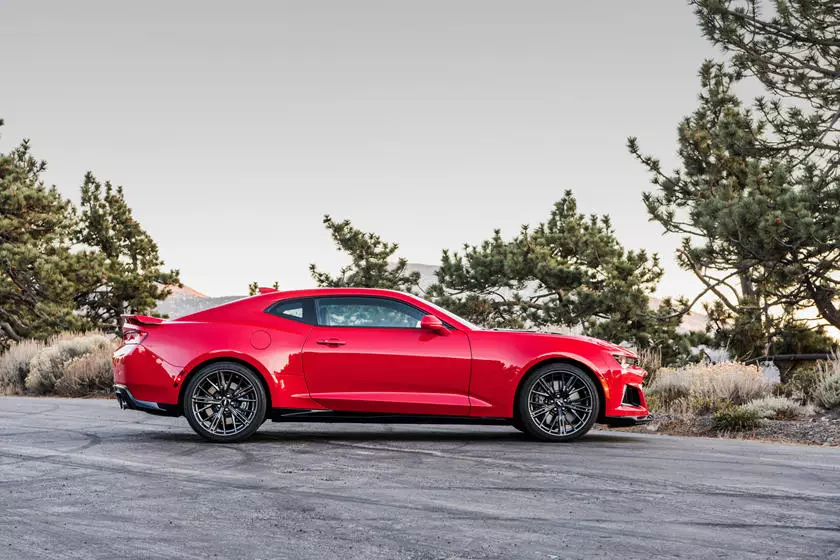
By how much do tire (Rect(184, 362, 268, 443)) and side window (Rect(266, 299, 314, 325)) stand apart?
692 millimetres

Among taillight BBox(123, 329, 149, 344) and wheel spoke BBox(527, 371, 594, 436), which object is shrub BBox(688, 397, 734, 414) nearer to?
wheel spoke BBox(527, 371, 594, 436)

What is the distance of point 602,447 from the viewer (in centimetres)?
1080

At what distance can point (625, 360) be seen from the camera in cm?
1116

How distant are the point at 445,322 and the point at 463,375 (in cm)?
61

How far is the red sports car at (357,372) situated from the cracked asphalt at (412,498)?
14.2 inches

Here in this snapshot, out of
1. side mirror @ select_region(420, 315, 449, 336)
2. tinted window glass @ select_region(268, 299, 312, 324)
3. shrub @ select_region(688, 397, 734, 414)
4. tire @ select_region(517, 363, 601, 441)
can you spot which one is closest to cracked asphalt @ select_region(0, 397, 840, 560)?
tire @ select_region(517, 363, 601, 441)

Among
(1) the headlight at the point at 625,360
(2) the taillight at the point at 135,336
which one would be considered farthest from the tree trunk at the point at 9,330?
(1) the headlight at the point at 625,360

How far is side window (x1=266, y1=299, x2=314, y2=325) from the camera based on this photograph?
430 inches

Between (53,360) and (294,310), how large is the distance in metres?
16.1

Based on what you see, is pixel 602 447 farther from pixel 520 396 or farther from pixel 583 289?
pixel 583 289

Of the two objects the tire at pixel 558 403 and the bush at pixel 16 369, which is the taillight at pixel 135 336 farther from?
the bush at pixel 16 369

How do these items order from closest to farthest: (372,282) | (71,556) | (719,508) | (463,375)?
1. (71,556)
2. (719,508)
3. (463,375)
4. (372,282)

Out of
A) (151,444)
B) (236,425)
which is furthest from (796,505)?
(151,444)

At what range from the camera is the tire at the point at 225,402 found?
1068cm
